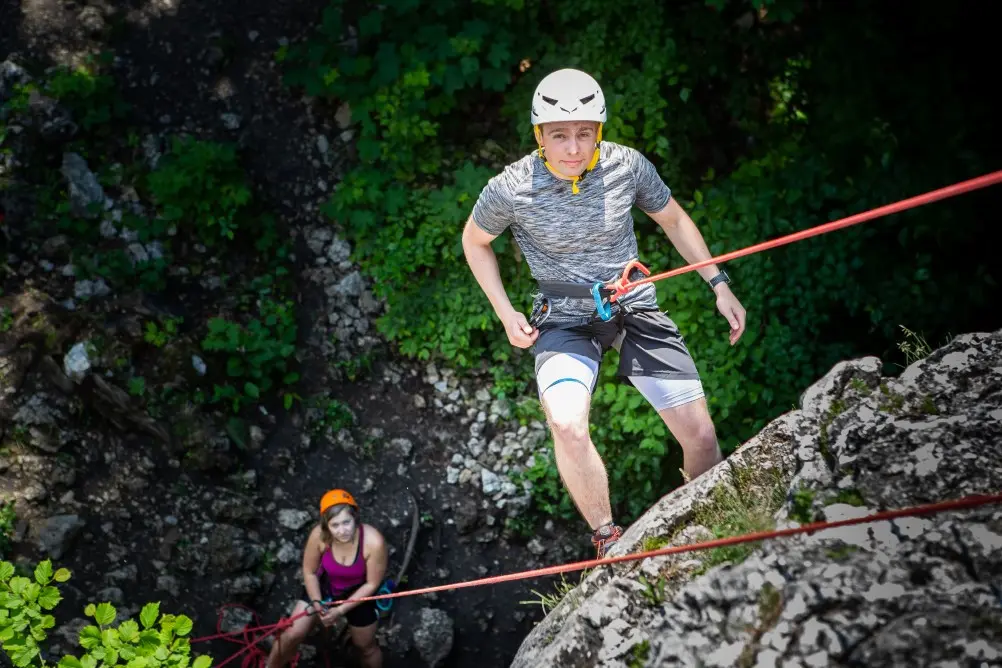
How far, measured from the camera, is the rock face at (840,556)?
7.37 ft

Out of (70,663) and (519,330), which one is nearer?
(70,663)

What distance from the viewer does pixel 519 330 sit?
3.53 metres

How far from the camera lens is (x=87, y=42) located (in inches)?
277

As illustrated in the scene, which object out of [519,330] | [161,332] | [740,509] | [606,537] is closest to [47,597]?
[519,330]

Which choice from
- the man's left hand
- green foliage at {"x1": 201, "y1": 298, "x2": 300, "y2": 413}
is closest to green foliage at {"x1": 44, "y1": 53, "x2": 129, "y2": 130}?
green foliage at {"x1": 201, "y1": 298, "x2": 300, "y2": 413}

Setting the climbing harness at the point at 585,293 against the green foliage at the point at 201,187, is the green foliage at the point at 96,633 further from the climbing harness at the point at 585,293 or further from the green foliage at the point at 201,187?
the green foliage at the point at 201,187

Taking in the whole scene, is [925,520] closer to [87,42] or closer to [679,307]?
[679,307]

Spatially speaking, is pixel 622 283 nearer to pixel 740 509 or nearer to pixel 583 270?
pixel 583 270

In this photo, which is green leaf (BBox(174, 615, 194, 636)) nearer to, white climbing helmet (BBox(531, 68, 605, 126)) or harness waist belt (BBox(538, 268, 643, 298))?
harness waist belt (BBox(538, 268, 643, 298))

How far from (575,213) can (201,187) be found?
3942mm

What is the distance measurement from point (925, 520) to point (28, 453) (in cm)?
537

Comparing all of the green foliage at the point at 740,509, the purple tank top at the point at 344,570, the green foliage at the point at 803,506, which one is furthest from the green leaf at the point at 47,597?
the green foliage at the point at 803,506

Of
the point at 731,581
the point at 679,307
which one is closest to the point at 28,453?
the point at 679,307

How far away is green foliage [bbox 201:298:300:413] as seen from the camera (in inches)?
243
